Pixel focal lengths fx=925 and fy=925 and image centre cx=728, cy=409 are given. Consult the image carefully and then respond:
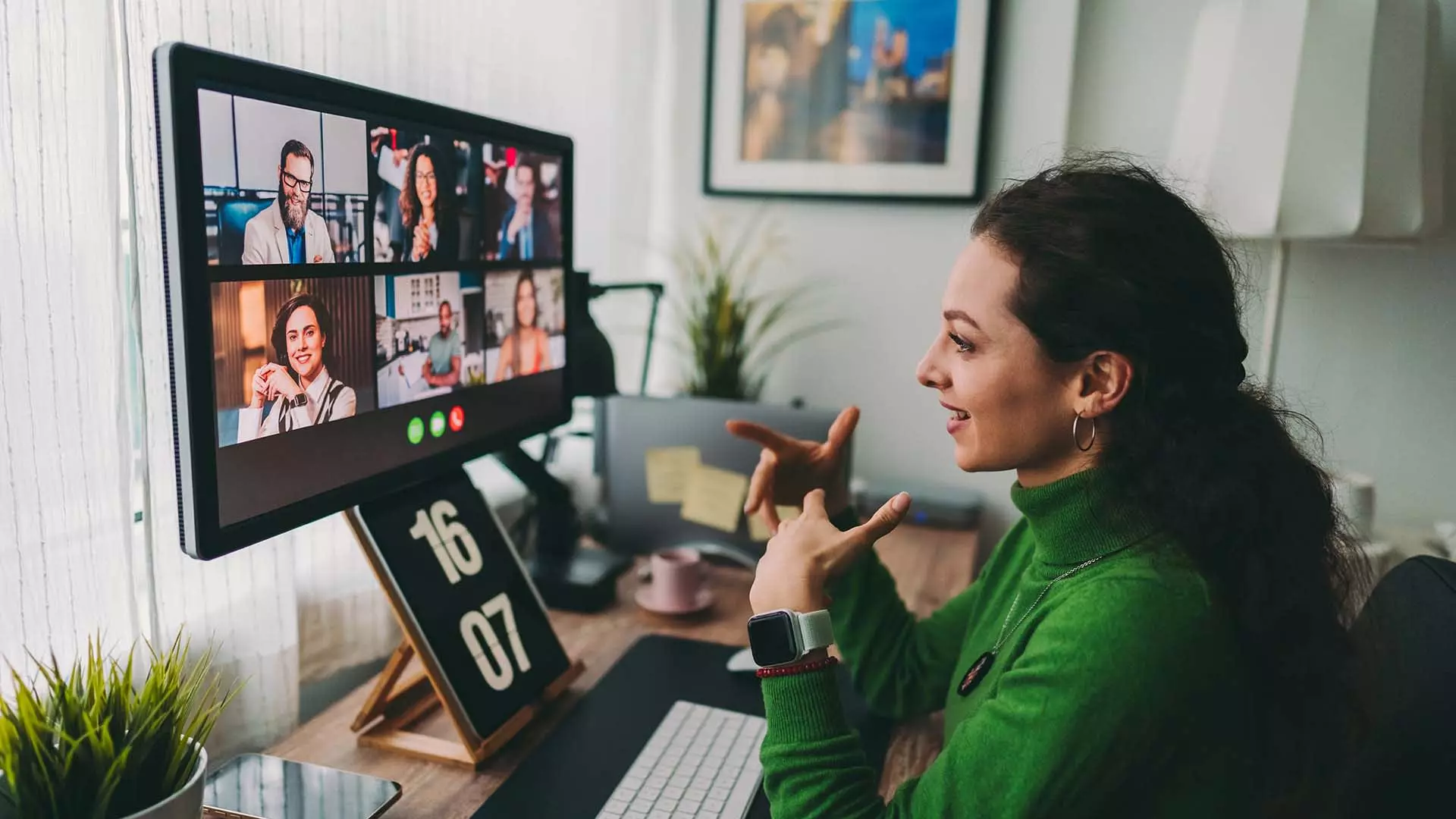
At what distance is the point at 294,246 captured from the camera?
0.80m

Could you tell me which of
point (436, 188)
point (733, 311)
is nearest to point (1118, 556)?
point (436, 188)

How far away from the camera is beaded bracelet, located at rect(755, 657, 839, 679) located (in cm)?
82

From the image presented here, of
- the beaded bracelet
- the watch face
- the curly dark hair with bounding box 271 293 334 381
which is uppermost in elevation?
the curly dark hair with bounding box 271 293 334 381

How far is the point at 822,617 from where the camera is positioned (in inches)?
33.3

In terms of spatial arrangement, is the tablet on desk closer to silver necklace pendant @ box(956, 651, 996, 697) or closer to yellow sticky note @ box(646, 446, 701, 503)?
silver necklace pendant @ box(956, 651, 996, 697)

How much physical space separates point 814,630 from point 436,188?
0.59m

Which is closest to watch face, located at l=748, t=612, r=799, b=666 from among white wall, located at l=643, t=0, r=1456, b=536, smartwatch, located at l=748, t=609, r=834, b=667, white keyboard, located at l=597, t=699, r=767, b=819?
smartwatch, located at l=748, t=609, r=834, b=667

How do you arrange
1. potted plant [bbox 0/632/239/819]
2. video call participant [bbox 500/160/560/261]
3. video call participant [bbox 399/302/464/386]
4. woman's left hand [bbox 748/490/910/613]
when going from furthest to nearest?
video call participant [bbox 500/160/560/261], video call participant [bbox 399/302/464/386], woman's left hand [bbox 748/490/910/613], potted plant [bbox 0/632/239/819]

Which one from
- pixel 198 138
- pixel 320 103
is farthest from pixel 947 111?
pixel 198 138

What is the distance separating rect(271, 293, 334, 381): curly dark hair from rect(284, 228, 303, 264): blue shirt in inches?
1.2

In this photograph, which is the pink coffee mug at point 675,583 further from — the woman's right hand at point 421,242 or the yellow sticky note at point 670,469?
the woman's right hand at point 421,242

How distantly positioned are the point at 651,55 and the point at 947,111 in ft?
2.14

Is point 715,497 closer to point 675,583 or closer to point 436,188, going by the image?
point 675,583

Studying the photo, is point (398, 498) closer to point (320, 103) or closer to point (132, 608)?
point (132, 608)
